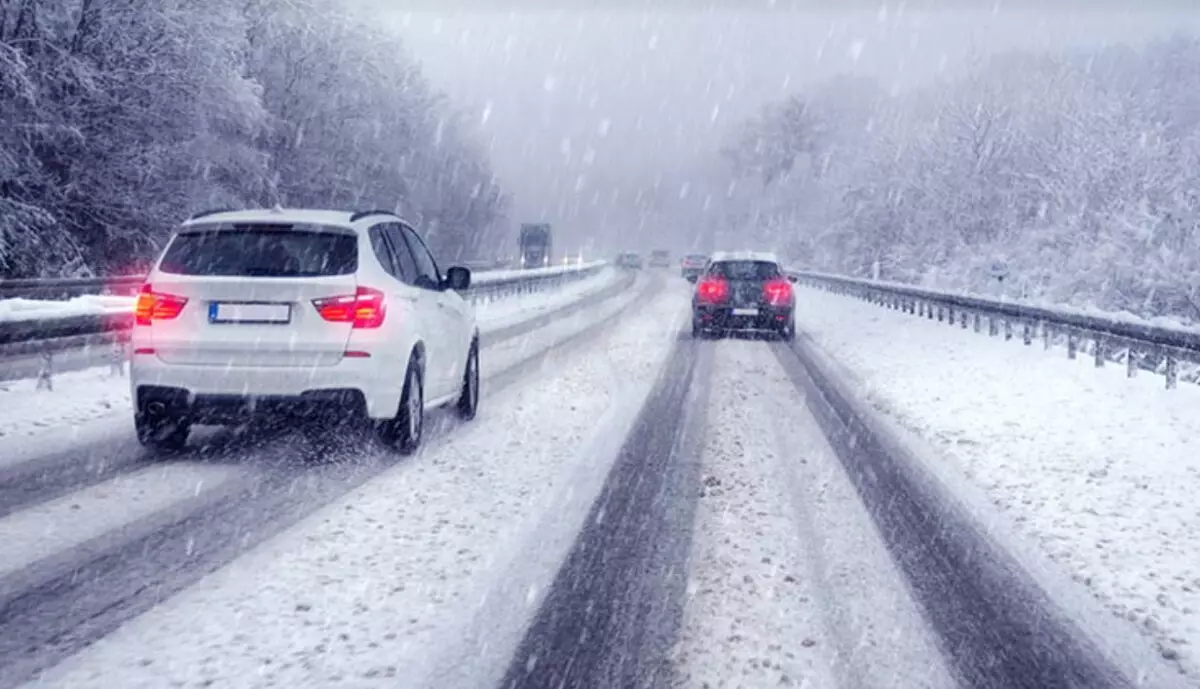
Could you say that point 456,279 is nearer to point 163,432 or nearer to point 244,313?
point 244,313

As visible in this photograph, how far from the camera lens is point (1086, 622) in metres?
4.46

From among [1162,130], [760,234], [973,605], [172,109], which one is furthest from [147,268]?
[760,234]

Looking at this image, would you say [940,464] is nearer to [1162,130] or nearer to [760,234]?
[1162,130]

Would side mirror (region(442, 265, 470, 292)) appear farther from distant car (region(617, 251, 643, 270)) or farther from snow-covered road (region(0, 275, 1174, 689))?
distant car (region(617, 251, 643, 270))

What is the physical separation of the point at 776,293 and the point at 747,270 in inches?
27.1

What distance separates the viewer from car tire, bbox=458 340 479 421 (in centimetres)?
977

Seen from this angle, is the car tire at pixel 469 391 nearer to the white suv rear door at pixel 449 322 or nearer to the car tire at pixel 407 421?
the white suv rear door at pixel 449 322

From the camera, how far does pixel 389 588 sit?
15.4 feet

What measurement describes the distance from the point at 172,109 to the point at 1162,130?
31341mm

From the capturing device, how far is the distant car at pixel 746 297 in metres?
19.4

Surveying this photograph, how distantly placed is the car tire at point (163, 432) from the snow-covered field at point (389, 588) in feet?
6.05

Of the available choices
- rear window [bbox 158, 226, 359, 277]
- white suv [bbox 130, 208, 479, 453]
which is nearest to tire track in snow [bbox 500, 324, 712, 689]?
white suv [bbox 130, 208, 479, 453]

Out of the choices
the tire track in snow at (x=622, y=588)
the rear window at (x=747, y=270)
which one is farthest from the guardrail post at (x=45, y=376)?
the rear window at (x=747, y=270)

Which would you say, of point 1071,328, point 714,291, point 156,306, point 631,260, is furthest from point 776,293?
point 631,260
